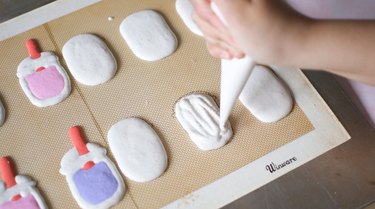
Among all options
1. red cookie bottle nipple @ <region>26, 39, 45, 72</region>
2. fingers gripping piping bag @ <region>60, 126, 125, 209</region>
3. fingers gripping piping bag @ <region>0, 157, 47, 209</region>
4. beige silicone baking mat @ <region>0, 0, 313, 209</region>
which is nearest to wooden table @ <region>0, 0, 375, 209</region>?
beige silicone baking mat @ <region>0, 0, 313, 209</region>

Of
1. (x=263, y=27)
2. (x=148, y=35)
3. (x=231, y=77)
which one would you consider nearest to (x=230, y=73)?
(x=231, y=77)

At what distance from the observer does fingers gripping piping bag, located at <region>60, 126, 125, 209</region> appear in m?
0.62

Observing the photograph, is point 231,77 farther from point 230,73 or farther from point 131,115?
point 131,115

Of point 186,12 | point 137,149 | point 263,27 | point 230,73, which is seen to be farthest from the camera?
point 186,12

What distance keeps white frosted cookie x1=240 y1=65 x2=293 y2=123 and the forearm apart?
0.21 m

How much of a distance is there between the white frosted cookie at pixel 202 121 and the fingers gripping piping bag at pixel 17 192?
234 mm

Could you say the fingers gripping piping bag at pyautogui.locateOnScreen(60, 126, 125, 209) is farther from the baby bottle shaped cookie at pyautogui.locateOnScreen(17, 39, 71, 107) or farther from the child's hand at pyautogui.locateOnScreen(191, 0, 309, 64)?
the child's hand at pyautogui.locateOnScreen(191, 0, 309, 64)

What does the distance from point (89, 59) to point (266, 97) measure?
11.4 inches

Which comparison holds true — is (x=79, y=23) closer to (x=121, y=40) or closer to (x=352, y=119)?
(x=121, y=40)

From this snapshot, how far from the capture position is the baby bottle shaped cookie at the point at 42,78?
691 millimetres

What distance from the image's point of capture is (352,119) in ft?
2.23

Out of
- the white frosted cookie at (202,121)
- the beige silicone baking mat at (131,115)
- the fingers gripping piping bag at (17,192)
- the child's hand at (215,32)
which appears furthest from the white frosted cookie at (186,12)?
the fingers gripping piping bag at (17,192)

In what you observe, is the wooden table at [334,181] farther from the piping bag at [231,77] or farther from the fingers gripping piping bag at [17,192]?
the fingers gripping piping bag at [17,192]

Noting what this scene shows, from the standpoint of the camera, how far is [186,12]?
29.5 inches
